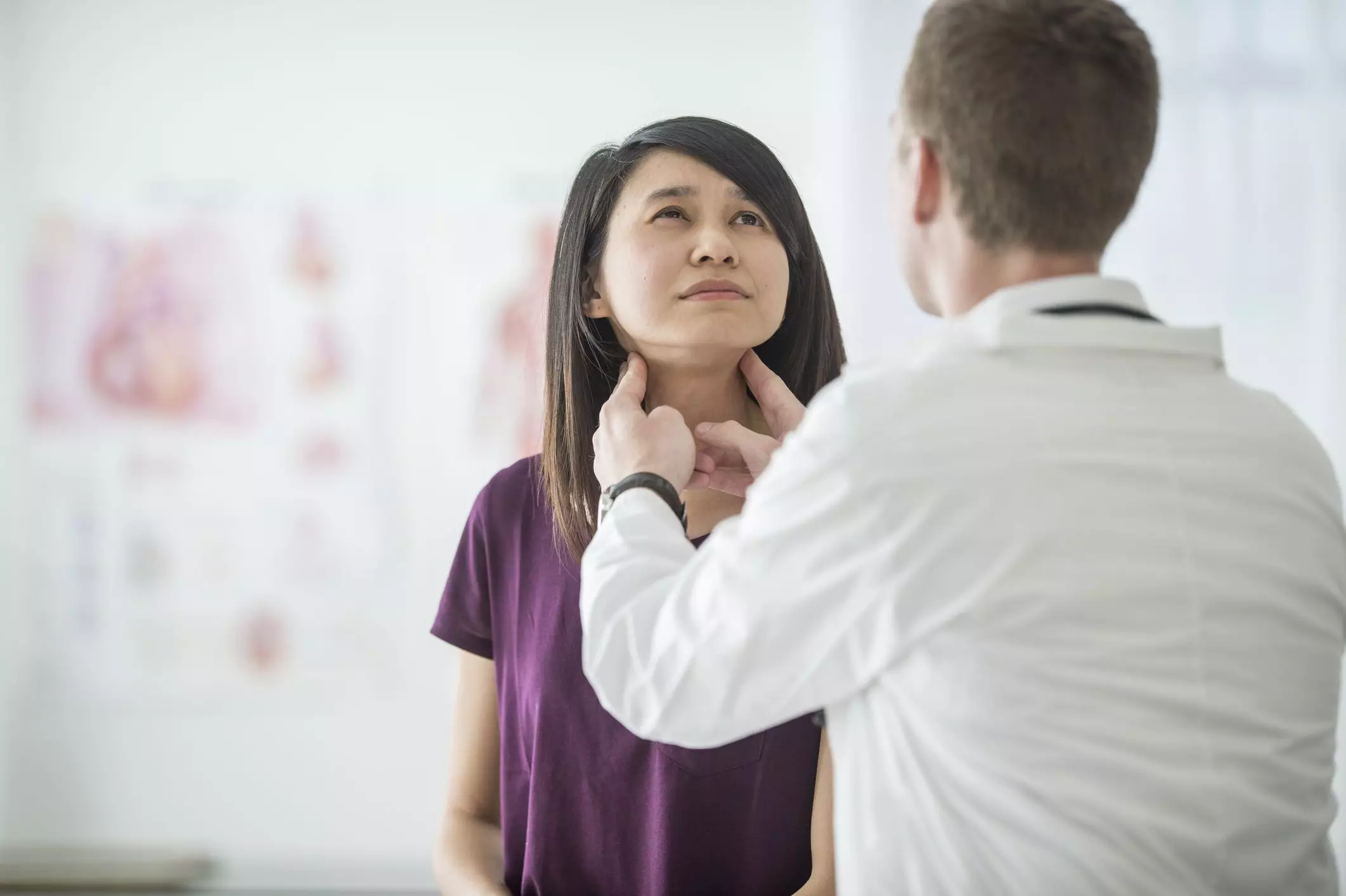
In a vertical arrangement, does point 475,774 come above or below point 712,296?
below

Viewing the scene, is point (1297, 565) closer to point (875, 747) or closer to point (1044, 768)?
point (1044, 768)

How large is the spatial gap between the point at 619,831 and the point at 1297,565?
0.83 metres

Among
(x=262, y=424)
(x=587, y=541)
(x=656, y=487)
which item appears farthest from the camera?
(x=262, y=424)

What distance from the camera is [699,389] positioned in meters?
1.50

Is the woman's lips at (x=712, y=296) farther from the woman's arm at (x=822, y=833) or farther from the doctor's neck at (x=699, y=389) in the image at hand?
the woman's arm at (x=822, y=833)

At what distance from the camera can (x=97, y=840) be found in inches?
123

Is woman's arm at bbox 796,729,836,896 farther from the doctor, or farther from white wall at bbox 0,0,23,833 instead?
white wall at bbox 0,0,23,833

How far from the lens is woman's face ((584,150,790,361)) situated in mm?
1354

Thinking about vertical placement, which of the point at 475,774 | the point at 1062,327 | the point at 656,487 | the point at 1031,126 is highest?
the point at 1031,126

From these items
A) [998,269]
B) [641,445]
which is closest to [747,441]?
[641,445]

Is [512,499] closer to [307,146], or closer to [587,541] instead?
[587,541]

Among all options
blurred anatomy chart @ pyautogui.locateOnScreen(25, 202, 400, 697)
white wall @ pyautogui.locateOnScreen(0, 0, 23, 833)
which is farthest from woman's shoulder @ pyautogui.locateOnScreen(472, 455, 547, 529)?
white wall @ pyautogui.locateOnScreen(0, 0, 23, 833)

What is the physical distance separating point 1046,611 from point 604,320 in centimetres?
89

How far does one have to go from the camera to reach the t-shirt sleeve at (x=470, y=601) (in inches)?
59.9
